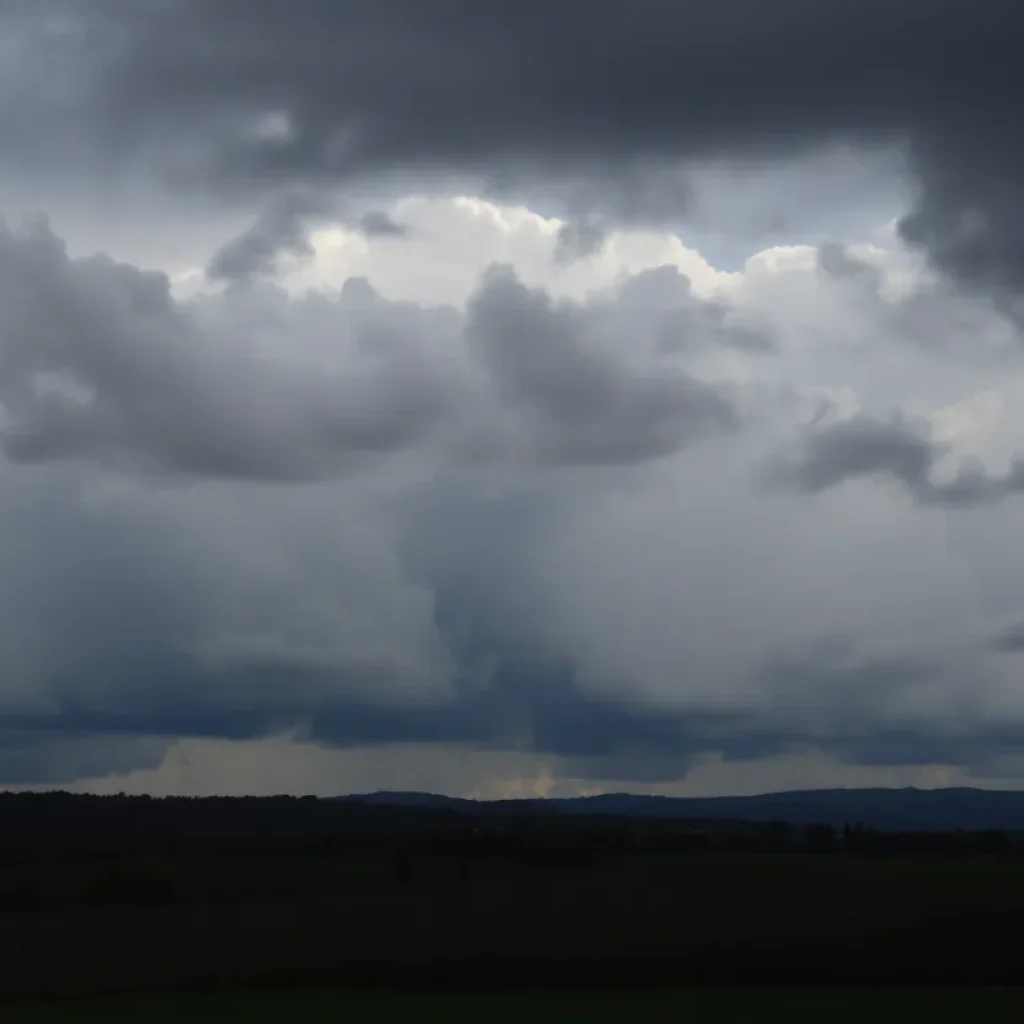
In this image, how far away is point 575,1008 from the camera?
5494cm

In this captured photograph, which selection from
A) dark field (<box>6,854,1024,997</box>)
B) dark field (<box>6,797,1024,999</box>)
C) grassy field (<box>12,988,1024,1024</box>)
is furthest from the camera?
dark field (<box>6,854,1024,997</box>)

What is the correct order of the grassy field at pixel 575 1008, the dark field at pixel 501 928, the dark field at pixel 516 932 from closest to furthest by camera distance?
1. the grassy field at pixel 575 1008
2. the dark field at pixel 501 928
3. the dark field at pixel 516 932

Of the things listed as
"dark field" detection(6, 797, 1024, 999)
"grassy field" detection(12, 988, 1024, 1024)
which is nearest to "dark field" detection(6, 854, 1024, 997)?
"dark field" detection(6, 797, 1024, 999)

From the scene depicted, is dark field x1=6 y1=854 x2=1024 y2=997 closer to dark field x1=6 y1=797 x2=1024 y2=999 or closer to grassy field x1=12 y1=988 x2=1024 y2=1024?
dark field x1=6 y1=797 x2=1024 y2=999

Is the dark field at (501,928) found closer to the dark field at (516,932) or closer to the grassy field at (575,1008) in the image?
the dark field at (516,932)

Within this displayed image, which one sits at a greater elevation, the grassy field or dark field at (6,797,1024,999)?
dark field at (6,797,1024,999)

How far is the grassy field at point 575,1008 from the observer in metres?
52.2

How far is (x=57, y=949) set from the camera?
71.9 metres

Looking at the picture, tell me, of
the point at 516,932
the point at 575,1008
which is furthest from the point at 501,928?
the point at 575,1008

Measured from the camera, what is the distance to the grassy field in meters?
52.2

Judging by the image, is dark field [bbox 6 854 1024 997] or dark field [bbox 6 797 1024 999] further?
dark field [bbox 6 854 1024 997]

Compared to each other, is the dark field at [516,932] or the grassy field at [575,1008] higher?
the dark field at [516,932]

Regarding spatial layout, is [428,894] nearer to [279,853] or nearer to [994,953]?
[994,953]

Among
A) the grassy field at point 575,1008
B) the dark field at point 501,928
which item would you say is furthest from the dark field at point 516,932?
the grassy field at point 575,1008
